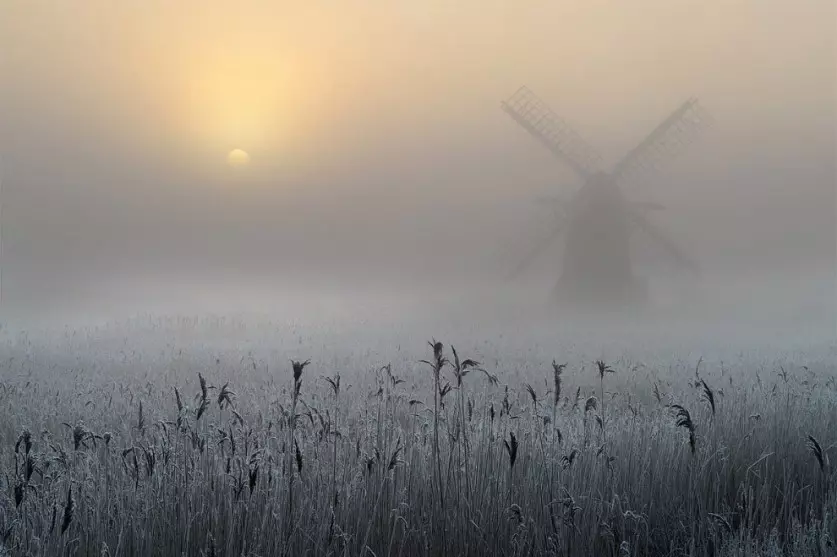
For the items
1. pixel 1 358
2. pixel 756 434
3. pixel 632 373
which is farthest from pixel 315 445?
pixel 1 358

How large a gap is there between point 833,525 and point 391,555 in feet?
9.20

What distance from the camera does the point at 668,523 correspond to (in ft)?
13.2

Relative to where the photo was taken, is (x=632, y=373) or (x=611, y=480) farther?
(x=632, y=373)

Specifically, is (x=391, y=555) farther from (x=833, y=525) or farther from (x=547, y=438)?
(x=833, y=525)

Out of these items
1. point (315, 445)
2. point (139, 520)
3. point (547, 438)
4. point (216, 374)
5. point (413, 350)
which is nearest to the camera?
point (139, 520)

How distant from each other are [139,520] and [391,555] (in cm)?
151

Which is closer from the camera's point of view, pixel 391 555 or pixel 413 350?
pixel 391 555

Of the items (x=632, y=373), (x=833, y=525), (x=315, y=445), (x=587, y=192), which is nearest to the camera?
(x=833, y=525)

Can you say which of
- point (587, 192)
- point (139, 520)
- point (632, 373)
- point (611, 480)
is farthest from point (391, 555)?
point (587, 192)

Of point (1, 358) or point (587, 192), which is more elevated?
point (587, 192)

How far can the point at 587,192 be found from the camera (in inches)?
1176

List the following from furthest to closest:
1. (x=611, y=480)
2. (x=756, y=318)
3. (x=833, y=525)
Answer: (x=756, y=318)
(x=611, y=480)
(x=833, y=525)

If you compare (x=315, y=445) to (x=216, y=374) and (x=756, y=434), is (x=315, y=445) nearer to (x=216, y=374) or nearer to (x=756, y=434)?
(x=756, y=434)

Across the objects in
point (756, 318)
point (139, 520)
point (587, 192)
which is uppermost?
point (587, 192)
